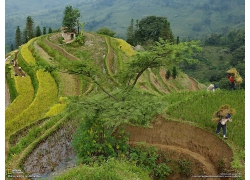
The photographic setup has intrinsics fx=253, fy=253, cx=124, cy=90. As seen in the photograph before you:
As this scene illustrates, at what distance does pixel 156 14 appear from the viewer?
433 ft

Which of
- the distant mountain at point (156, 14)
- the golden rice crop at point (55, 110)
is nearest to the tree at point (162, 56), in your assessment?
the golden rice crop at point (55, 110)

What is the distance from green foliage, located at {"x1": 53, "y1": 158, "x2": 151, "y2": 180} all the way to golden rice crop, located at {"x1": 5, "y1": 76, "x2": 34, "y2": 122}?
6213 millimetres

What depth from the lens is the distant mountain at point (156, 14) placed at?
117794 mm

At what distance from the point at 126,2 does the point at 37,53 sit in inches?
5655

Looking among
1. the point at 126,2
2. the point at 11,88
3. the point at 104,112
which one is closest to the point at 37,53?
the point at 11,88

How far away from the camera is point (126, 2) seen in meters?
155

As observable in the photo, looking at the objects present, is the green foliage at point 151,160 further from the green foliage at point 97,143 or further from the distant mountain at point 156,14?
the distant mountain at point 156,14

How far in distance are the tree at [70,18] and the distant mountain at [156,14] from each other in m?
85.6

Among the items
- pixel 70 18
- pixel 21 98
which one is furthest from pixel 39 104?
pixel 70 18

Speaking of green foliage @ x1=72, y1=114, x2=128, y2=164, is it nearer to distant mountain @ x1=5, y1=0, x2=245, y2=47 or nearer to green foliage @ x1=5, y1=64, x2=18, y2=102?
green foliage @ x1=5, y1=64, x2=18, y2=102

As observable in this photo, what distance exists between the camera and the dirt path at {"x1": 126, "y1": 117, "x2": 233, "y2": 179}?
7821mm

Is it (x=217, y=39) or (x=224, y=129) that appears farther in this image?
(x=217, y=39)

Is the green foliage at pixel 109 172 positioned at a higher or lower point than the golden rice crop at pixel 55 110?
higher
